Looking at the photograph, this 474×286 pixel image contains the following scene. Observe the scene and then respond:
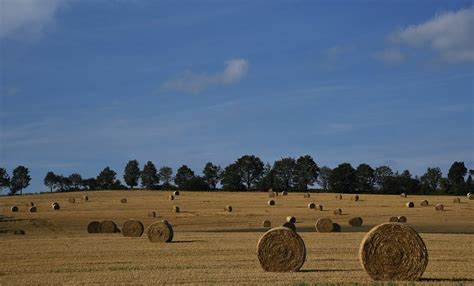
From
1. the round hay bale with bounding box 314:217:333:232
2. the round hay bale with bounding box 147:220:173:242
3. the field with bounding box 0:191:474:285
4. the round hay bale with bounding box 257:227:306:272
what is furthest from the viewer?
the round hay bale with bounding box 314:217:333:232

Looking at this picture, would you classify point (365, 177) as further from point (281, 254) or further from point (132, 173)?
point (281, 254)

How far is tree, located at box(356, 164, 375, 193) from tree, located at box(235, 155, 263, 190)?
70.3ft

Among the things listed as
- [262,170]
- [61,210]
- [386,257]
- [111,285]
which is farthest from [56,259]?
[262,170]

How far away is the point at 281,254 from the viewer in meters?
22.4

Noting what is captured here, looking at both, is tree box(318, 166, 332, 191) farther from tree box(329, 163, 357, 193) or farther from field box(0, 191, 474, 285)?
field box(0, 191, 474, 285)

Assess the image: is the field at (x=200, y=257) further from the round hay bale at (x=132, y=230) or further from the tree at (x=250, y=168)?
the tree at (x=250, y=168)

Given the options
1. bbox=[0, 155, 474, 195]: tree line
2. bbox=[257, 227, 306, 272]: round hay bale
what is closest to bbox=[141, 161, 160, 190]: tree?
bbox=[0, 155, 474, 195]: tree line

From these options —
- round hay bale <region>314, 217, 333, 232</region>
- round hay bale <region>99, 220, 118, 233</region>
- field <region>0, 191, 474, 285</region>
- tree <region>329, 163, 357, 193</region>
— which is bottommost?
field <region>0, 191, 474, 285</region>

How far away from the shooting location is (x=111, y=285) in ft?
58.5

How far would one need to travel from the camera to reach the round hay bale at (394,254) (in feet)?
63.5

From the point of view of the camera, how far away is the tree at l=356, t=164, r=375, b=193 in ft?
438

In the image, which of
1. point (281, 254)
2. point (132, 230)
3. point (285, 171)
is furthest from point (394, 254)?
point (285, 171)

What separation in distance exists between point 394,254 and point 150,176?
142476mm

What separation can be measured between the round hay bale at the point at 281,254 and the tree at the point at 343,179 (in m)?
109
